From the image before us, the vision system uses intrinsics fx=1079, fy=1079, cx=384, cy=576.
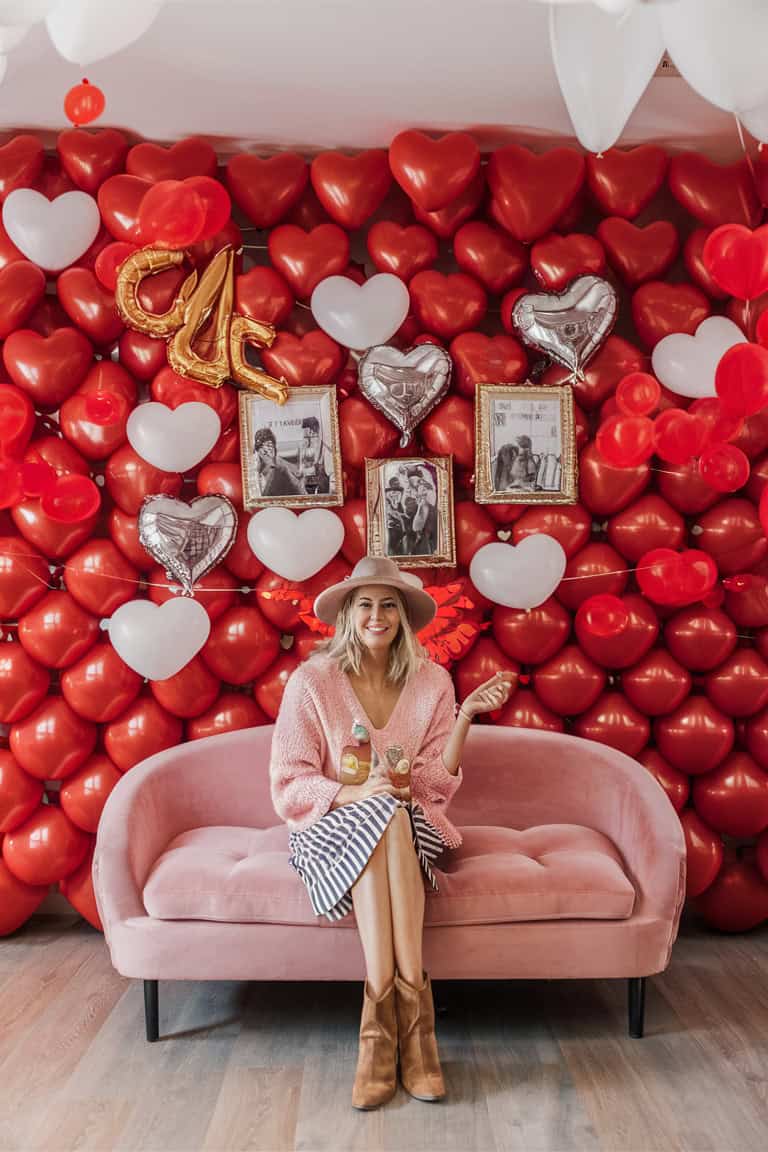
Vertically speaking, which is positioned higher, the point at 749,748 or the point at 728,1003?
the point at 749,748

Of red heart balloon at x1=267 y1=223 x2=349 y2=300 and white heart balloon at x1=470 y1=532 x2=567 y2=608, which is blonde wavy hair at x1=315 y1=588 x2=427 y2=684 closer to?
white heart balloon at x1=470 y1=532 x2=567 y2=608

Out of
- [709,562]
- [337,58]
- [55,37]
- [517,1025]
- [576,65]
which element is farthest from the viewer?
[709,562]

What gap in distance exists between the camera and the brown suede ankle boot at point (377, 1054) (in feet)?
7.60

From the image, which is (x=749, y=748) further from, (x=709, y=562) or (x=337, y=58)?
(x=337, y=58)

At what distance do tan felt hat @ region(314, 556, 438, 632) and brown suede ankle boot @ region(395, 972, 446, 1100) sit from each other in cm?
99

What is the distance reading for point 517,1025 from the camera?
2.74 m

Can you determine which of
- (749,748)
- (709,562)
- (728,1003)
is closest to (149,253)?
(709,562)

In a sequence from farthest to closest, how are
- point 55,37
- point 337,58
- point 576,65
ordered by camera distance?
point 337,58 < point 576,65 < point 55,37

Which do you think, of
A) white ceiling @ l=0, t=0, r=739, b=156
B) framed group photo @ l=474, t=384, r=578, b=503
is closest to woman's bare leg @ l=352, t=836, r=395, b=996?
framed group photo @ l=474, t=384, r=578, b=503

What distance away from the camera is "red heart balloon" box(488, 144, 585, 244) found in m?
3.37

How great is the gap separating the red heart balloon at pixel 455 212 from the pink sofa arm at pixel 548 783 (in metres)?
1.60

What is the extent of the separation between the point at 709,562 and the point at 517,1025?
1.45m

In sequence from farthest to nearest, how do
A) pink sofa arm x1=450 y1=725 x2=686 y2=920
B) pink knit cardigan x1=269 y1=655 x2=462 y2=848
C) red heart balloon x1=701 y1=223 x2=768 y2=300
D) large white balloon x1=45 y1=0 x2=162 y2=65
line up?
pink sofa arm x1=450 y1=725 x2=686 y2=920 → red heart balloon x1=701 y1=223 x2=768 y2=300 → pink knit cardigan x1=269 y1=655 x2=462 y2=848 → large white balloon x1=45 y1=0 x2=162 y2=65

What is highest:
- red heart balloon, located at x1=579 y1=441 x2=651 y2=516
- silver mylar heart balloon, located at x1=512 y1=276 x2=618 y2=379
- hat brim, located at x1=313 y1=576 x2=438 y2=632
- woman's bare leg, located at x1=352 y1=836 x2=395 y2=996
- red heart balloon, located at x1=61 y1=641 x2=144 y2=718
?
silver mylar heart balloon, located at x1=512 y1=276 x2=618 y2=379
